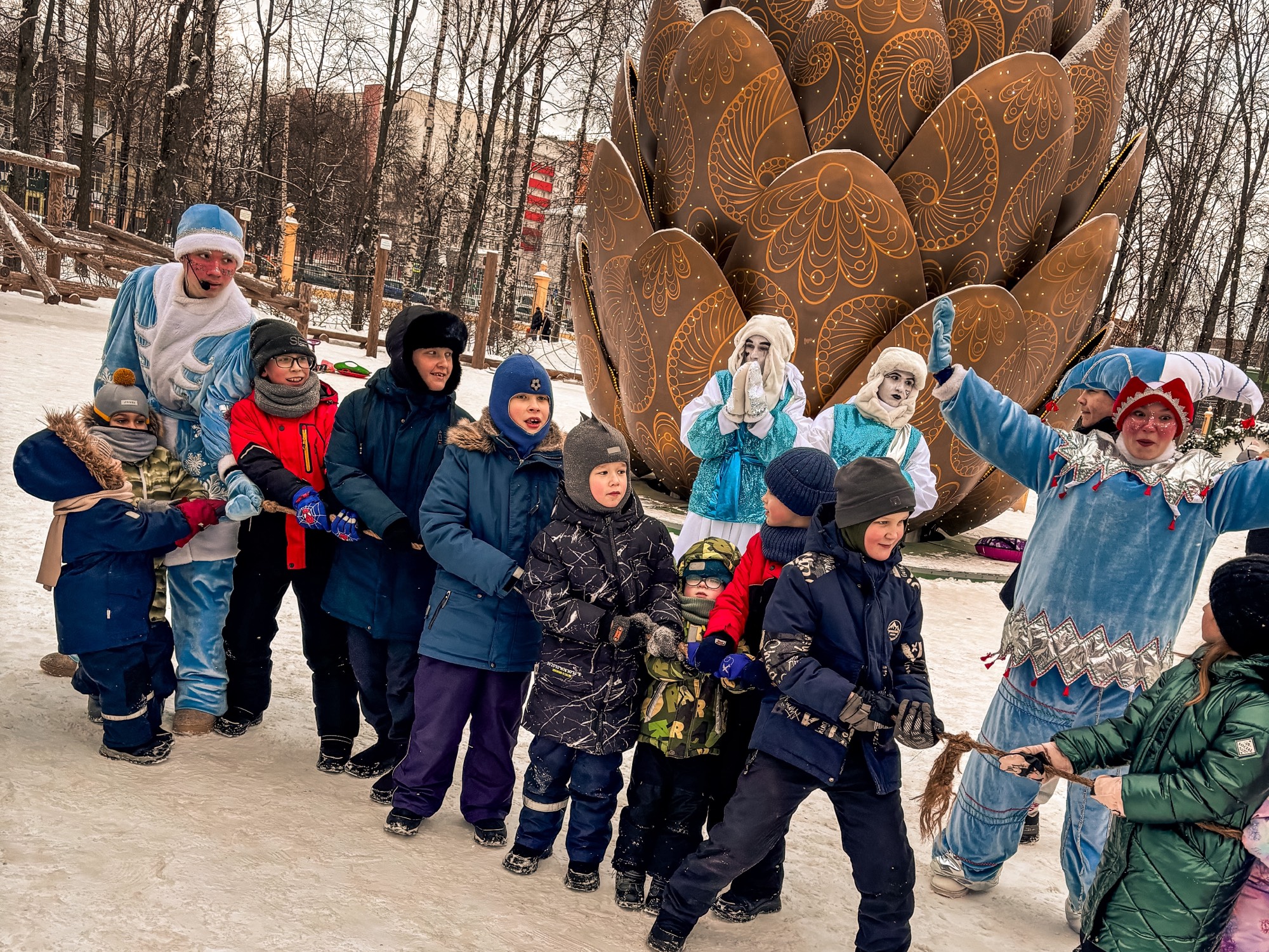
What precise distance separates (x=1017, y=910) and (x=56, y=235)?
15055 mm

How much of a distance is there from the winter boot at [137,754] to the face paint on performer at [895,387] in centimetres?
258

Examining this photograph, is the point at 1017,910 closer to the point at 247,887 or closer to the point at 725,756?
the point at 725,756

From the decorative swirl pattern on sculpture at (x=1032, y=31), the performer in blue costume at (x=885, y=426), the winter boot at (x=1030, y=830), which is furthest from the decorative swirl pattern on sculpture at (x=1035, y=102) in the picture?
the winter boot at (x=1030, y=830)

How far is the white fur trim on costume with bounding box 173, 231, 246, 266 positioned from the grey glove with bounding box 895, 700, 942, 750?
2.25 meters

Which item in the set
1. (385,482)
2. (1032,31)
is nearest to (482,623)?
(385,482)

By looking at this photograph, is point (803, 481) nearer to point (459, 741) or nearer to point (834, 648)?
point (834, 648)

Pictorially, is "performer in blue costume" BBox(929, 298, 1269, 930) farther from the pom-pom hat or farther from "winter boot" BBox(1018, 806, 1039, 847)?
the pom-pom hat

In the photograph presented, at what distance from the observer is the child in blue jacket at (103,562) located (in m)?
2.69

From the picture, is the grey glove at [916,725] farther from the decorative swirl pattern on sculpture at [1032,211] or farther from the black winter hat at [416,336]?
the decorative swirl pattern on sculpture at [1032,211]

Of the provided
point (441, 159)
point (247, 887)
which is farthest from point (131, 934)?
point (441, 159)

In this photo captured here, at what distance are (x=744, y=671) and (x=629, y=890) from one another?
67 centimetres

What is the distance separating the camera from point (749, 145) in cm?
511

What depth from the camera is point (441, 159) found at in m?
49.7

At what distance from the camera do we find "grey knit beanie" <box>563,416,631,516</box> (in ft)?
8.05
